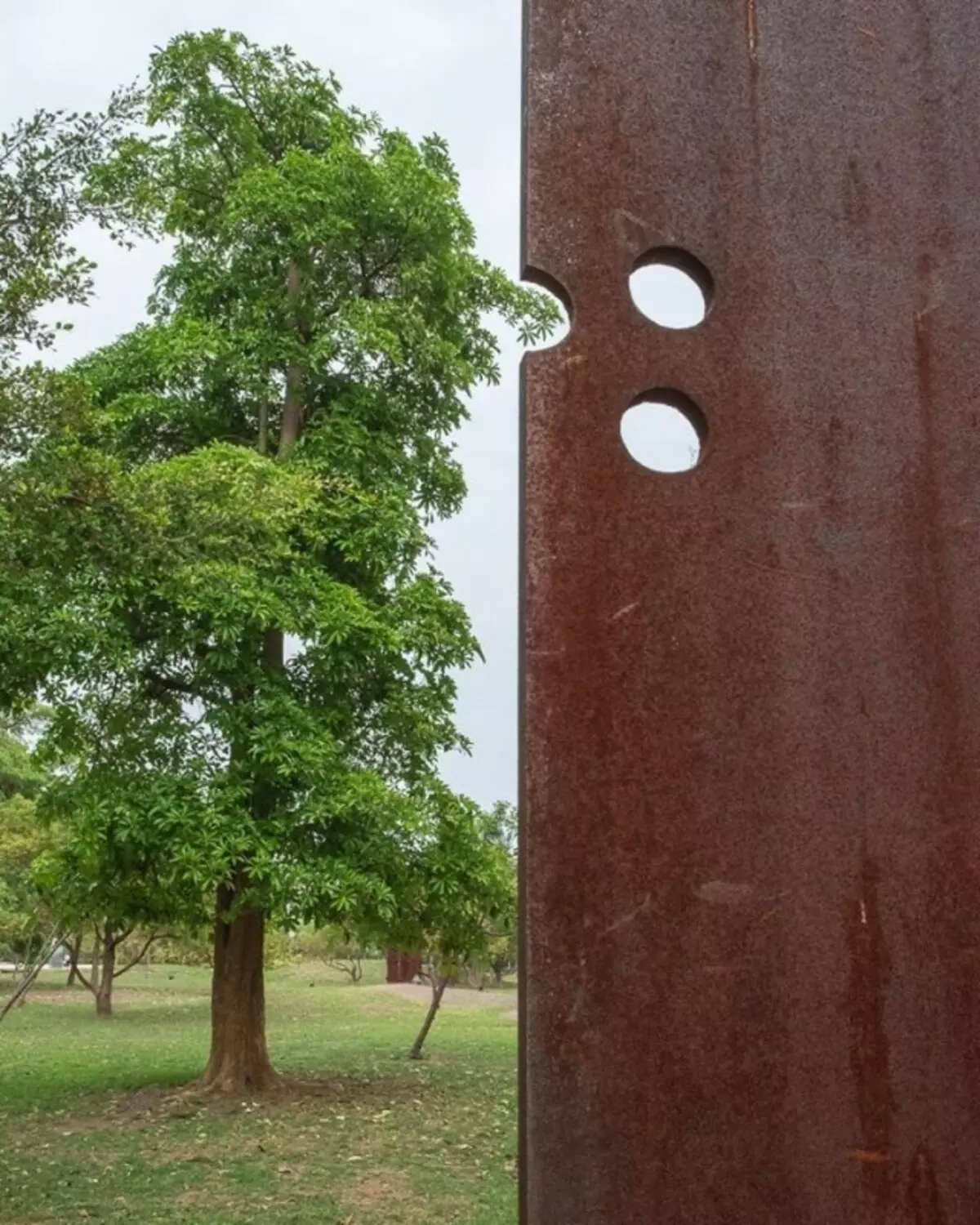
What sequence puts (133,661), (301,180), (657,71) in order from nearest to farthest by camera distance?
1. (657,71)
2. (133,661)
3. (301,180)

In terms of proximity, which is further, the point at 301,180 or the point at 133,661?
the point at 301,180

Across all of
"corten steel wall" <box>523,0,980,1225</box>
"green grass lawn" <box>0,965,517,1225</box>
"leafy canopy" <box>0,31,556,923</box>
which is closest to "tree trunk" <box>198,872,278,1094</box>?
"green grass lawn" <box>0,965,517,1225</box>

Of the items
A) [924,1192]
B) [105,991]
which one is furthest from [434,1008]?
[924,1192]

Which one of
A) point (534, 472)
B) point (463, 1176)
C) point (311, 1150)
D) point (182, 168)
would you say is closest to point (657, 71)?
point (534, 472)

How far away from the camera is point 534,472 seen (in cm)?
140

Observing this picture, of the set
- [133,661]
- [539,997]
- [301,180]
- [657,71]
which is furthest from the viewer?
[301,180]

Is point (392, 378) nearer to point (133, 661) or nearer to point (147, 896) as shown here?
point (133, 661)

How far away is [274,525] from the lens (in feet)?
24.5

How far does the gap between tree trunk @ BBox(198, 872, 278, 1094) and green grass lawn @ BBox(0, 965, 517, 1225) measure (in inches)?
10.8

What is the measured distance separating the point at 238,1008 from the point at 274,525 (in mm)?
4782

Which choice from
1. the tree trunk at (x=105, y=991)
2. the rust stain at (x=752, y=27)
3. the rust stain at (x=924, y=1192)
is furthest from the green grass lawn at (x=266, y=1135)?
the rust stain at (x=752, y=27)

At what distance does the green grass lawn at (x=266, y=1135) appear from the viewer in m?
6.54

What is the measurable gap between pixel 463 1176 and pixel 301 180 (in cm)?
758

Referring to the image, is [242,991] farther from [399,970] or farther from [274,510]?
[399,970]
